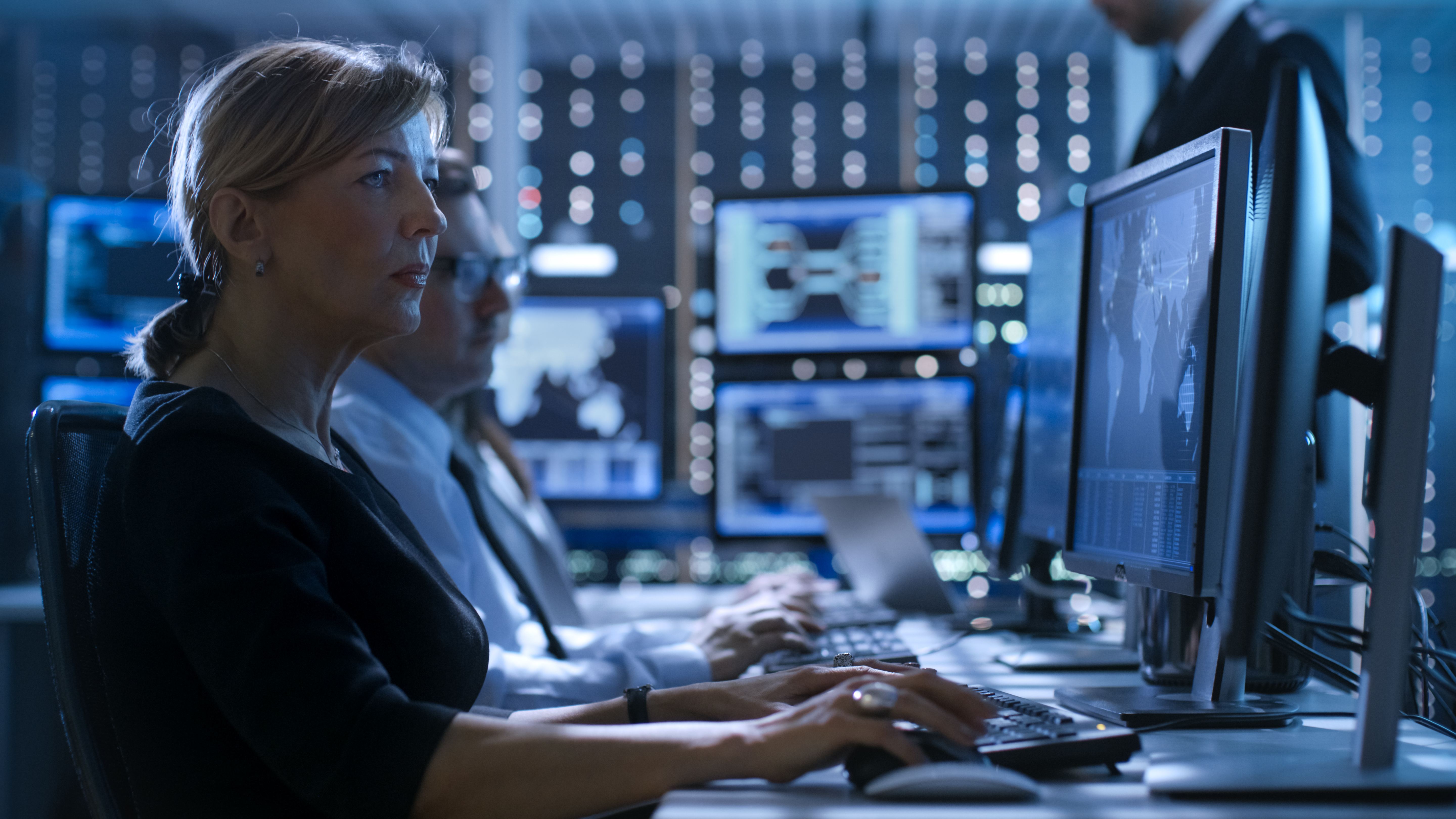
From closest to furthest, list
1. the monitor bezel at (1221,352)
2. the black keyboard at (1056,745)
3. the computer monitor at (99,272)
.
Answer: the black keyboard at (1056,745) < the monitor bezel at (1221,352) < the computer monitor at (99,272)

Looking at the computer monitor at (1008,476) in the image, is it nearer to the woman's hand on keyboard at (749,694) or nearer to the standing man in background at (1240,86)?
the standing man in background at (1240,86)

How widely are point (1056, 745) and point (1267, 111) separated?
45.3 inches

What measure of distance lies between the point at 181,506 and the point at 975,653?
1091 millimetres

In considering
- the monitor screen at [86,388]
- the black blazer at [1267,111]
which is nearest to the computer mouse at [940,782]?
the black blazer at [1267,111]

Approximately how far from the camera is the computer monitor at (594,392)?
7.61 feet

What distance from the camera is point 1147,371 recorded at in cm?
100

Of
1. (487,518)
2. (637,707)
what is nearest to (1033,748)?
(637,707)

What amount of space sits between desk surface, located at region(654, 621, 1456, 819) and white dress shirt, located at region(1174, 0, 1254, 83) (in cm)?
142

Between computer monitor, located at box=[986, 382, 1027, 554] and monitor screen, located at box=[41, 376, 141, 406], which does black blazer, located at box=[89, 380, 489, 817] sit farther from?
monitor screen, located at box=[41, 376, 141, 406]

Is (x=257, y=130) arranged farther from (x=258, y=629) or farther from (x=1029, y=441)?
(x=1029, y=441)

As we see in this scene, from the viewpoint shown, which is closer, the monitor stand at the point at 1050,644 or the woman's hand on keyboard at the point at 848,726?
the woman's hand on keyboard at the point at 848,726

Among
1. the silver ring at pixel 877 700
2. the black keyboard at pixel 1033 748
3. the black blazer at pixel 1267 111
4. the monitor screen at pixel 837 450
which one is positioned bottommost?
the black keyboard at pixel 1033 748

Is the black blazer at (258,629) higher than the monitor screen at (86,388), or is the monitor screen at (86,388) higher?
the monitor screen at (86,388)

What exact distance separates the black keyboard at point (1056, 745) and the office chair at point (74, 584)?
72cm
